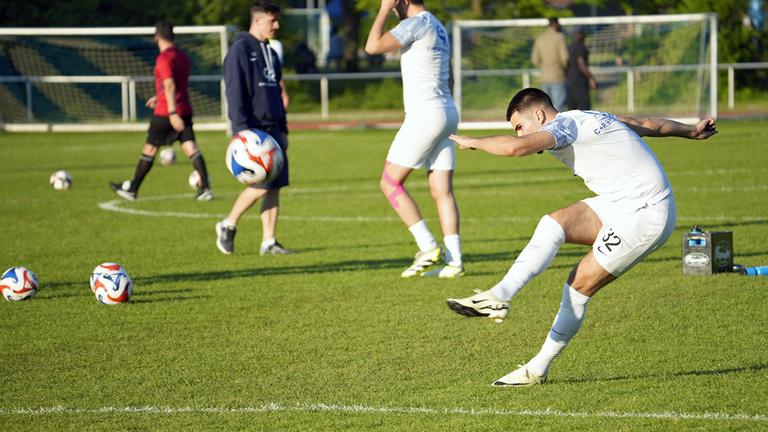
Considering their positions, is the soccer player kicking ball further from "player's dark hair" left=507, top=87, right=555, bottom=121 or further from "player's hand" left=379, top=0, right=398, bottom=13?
"player's hand" left=379, top=0, right=398, bottom=13

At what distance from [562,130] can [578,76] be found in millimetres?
19137

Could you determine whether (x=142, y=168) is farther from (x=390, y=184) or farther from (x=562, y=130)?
(x=562, y=130)

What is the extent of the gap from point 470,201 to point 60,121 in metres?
20.9

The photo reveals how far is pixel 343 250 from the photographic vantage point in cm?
1198

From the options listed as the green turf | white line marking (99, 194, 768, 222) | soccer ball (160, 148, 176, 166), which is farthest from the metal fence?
the green turf

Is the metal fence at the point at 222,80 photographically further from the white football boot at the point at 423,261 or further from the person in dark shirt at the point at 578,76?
the white football boot at the point at 423,261

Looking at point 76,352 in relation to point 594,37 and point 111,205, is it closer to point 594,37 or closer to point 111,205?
point 111,205

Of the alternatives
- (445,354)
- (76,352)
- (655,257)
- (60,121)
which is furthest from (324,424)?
(60,121)

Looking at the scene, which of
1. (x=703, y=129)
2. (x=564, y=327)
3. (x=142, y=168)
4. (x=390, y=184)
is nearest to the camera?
A: (x=564, y=327)

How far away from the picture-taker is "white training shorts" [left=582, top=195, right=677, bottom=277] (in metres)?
6.26

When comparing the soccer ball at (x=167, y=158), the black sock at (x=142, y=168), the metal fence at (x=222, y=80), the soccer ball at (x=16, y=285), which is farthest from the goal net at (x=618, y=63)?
the soccer ball at (x=16, y=285)

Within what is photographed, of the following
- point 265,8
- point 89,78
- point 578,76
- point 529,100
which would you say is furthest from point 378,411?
point 89,78

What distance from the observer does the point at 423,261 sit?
33.6 feet

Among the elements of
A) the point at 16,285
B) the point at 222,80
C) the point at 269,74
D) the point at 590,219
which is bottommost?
the point at 16,285
